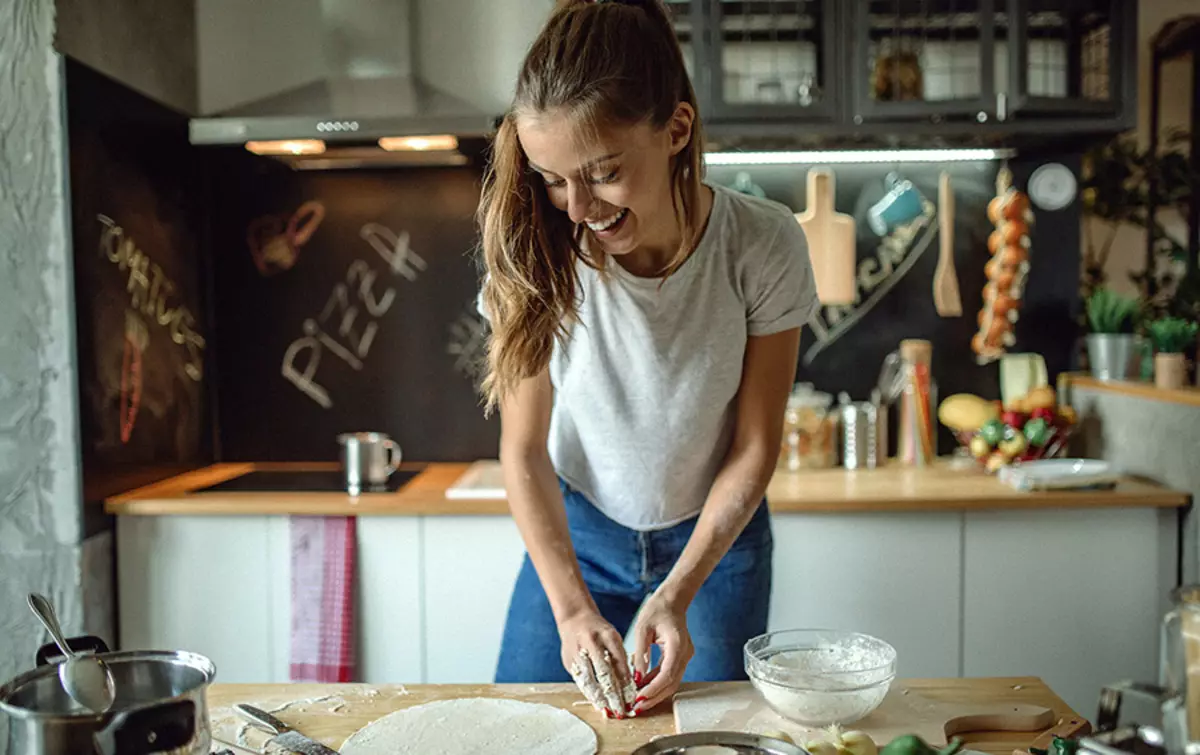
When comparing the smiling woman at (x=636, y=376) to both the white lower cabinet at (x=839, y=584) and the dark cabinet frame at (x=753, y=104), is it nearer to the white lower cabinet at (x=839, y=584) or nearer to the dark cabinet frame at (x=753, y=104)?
the white lower cabinet at (x=839, y=584)

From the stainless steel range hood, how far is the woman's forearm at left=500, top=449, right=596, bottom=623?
0.99m

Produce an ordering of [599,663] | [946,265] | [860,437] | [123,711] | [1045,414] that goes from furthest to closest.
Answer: [946,265]
[860,437]
[1045,414]
[599,663]
[123,711]

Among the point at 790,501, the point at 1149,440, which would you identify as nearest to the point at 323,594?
the point at 790,501

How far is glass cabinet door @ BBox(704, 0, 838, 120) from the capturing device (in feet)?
7.49

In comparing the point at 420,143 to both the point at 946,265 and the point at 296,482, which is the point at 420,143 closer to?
the point at 296,482

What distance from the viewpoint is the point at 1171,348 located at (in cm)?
225

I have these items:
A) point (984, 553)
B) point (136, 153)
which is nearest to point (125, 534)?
point (136, 153)

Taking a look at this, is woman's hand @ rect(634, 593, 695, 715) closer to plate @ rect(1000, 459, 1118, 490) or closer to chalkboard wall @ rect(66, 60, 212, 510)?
plate @ rect(1000, 459, 1118, 490)

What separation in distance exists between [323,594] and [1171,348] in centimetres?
189

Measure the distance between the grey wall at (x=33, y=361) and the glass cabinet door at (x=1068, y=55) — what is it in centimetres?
196

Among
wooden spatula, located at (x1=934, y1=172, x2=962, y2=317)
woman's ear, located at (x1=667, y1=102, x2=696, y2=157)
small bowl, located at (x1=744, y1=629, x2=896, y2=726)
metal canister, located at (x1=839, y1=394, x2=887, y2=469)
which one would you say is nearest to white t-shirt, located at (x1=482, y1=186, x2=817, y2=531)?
woman's ear, located at (x1=667, y1=102, x2=696, y2=157)

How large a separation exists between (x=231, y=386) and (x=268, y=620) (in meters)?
0.76

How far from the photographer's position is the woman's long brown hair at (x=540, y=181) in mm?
1083

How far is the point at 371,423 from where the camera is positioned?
2.70m
